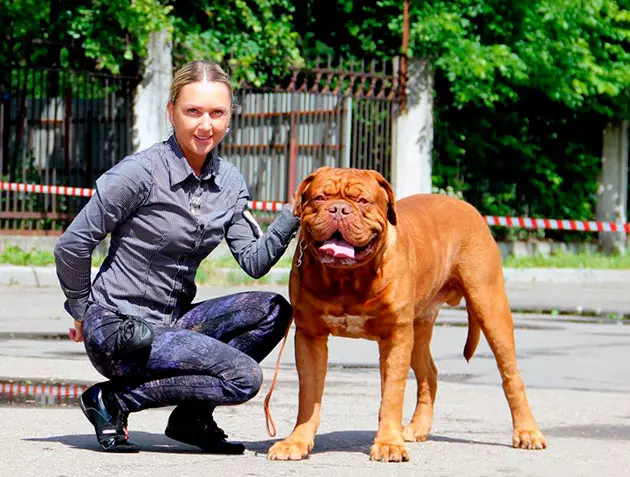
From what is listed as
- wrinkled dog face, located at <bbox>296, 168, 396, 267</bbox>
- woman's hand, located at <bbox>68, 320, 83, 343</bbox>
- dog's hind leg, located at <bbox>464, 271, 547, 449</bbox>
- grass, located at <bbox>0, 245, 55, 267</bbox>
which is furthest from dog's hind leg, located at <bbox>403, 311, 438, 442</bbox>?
grass, located at <bbox>0, 245, 55, 267</bbox>

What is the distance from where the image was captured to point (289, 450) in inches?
202

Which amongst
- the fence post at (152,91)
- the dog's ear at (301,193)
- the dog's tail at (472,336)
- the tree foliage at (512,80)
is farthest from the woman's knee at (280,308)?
the tree foliage at (512,80)

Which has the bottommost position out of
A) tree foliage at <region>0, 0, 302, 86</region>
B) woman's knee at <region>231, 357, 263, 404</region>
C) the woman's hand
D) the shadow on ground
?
the shadow on ground

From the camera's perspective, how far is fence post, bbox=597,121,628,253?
2206 centimetres

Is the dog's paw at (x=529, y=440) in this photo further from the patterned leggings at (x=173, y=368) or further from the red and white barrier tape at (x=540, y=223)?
the red and white barrier tape at (x=540, y=223)

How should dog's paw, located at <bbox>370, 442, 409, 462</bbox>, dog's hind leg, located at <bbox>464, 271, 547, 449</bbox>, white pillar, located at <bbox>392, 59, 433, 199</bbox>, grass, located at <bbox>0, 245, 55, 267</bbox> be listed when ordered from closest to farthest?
1. dog's paw, located at <bbox>370, 442, 409, 462</bbox>
2. dog's hind leg, located at <bbox>464, 271, 547, 449</bbox>
3. grass, located at <bbox>0, 245, 55, 267</bbox>
4. white pillar, located at <bbox>392, 59, 433, 199</bbox>

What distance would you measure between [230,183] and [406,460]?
1.34 meters

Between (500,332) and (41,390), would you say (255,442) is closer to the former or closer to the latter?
(500,332)

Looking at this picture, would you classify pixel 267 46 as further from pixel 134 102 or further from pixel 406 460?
pixel 406 460

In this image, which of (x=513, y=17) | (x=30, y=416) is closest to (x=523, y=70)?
(x=513, y=17)

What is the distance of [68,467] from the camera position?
15.8 ft

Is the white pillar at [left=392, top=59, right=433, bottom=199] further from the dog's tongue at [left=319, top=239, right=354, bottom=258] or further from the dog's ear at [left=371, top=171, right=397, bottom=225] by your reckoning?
the dog's tongue at [left=319, top=239, right=354, bottom=258]

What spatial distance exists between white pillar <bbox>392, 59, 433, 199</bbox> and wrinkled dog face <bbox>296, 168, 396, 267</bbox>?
14.5m

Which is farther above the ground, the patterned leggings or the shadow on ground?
the patterned leggings
